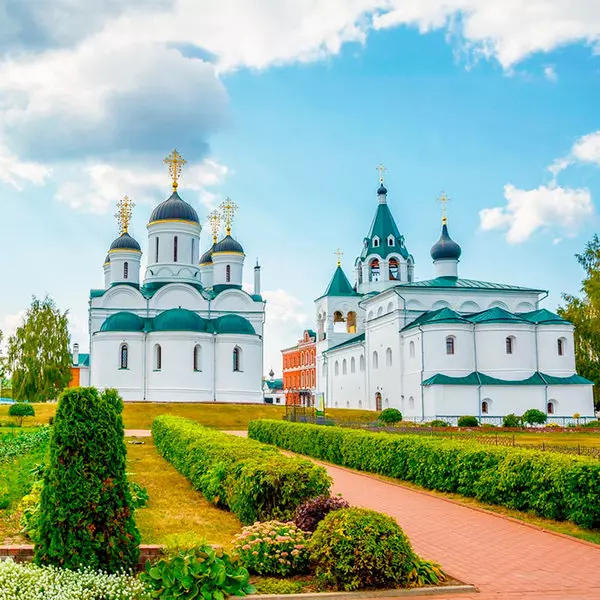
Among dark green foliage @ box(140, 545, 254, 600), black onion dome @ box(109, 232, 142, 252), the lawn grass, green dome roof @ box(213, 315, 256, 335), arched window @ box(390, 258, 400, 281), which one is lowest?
the lawn grass

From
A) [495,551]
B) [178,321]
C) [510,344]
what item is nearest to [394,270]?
[510,344]

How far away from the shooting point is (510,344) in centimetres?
3928

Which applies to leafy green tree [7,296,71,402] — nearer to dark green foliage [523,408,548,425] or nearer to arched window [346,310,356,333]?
arched window [346,310,356,333]

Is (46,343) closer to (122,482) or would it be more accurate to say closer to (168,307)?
(168,307)

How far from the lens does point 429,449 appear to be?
1330 centimetres

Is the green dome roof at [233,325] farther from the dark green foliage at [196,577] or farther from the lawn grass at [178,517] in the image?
the dark green foliage at [196,577]

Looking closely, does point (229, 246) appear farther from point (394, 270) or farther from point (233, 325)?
point (394, 270)

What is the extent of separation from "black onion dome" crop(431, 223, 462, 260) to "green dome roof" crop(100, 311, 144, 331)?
20425 millimetres

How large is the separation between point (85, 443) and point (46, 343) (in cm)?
4548

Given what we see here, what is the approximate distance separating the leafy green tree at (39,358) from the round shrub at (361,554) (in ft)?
148

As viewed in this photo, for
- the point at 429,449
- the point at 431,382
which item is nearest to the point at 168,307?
the point at 431,382

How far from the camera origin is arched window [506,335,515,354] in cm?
3912

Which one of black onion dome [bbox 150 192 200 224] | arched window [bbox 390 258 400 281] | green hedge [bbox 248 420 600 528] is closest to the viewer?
green hedge [bbox 248 420 600 528]

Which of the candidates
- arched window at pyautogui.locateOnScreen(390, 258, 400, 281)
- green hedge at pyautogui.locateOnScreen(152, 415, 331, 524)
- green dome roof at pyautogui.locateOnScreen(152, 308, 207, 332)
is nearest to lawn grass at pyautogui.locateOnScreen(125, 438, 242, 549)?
green hedge at pyautogui.locateOnScreen(152, 415, 331, 524)
